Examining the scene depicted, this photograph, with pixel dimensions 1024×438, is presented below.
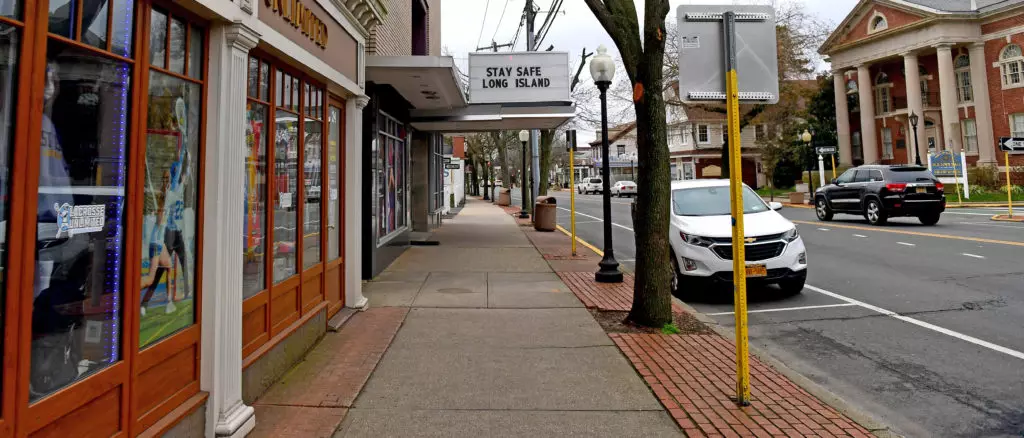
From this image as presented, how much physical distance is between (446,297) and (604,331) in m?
2.43

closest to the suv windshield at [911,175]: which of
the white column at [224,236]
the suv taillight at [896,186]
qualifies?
the suv taillight at [896,186]

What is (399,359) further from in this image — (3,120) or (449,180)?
(449,180)

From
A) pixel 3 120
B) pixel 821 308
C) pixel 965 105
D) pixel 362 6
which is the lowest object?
pixel 821 308

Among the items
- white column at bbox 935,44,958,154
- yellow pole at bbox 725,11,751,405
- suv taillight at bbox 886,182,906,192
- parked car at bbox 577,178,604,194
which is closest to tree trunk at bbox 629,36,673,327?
yellow pole at bbox 725,11,751,405

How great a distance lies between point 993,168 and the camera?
29859 millimetres

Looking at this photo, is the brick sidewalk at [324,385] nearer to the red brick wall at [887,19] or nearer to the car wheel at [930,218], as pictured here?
the car wheel at [930,218]

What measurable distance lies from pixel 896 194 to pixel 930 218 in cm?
126

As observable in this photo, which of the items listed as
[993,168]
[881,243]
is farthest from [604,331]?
[993,168]

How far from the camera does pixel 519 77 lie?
11281 mm

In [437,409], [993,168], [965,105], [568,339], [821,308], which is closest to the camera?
[437,409]

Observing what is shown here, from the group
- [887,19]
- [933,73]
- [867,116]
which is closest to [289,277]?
[867,116]

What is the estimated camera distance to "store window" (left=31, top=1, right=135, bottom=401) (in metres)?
2.21

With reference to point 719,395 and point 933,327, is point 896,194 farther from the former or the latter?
point 719,395

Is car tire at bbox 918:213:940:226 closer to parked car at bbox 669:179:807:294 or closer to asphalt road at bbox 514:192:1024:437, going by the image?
asphalt road at bbox 514:192:1024:437
